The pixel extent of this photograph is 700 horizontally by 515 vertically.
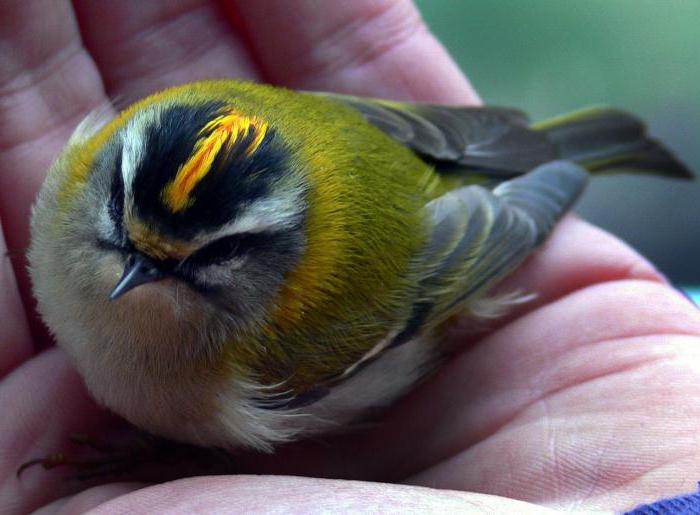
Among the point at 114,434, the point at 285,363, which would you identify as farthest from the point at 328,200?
the point at 114,434

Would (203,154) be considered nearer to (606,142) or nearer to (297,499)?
(297,499)

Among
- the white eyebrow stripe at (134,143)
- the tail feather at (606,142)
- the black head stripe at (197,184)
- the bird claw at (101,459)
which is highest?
the white eyebrow stripe at (134,143)

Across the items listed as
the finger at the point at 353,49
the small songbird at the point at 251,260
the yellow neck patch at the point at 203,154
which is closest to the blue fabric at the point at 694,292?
the finger at the point at 353,49

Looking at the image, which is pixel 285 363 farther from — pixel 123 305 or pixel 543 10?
pixel 543 10

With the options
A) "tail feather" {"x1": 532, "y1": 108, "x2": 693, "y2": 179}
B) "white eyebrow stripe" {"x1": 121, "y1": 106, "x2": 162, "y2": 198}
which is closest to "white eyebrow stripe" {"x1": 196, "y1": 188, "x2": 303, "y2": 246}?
"white eyebrow stripe" {"x1": 121, "y1": 106, "x2": 162, "y2": 198}

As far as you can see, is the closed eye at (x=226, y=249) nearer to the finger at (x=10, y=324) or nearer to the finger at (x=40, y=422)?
the finger at (x=40, y=422)
